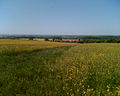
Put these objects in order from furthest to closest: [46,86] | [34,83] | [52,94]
→ 1. [34,83]
2. [46,86]
3. [52,94]

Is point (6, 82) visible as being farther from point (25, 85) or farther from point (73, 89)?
point (73, 89)

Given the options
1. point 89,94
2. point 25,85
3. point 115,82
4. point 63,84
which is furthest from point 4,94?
point 115,82

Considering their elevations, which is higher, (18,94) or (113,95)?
(113,95)

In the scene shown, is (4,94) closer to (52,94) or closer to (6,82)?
(6,82)

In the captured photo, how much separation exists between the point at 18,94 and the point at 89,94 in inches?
90.3

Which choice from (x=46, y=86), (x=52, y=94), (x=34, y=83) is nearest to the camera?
(x=52, y=94)

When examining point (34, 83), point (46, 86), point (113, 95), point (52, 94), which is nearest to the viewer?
point (113, 95)

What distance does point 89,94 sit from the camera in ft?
10.9

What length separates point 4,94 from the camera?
12.1 ft

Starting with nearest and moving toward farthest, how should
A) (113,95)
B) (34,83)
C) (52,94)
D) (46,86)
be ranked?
(113,95), (52,94), (46,86), (34,83)

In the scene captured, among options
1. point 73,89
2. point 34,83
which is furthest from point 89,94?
point 34,83

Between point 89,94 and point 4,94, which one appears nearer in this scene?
point 89,94

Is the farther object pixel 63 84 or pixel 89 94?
pixel 63 84

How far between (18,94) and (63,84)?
1.65 m
